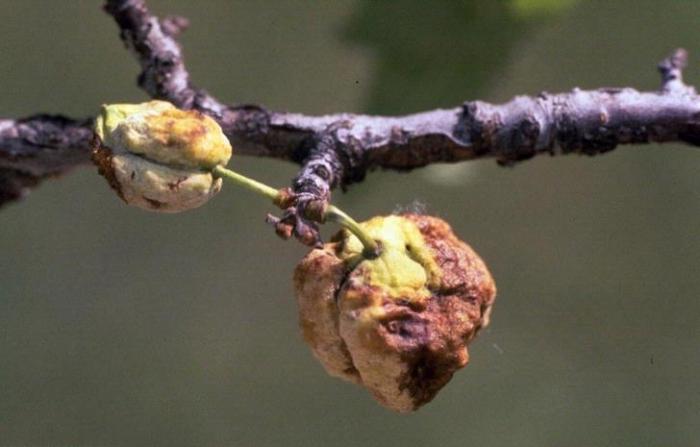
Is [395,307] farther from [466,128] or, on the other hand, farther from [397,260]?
[466,128]

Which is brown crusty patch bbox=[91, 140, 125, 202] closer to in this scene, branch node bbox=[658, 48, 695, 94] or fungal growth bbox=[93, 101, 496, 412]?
fungal growth bbox=[93, 101, 496, 412]

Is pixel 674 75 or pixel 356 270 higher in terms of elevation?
pixel 674 75

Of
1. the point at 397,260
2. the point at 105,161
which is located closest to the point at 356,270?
the point at 397,260

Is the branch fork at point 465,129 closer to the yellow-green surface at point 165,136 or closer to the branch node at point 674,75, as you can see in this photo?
the branch node at point 674,75

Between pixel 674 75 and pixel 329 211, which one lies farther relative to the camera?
pixel 674 75

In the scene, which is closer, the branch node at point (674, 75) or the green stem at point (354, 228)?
the green stem at point (354, 228)

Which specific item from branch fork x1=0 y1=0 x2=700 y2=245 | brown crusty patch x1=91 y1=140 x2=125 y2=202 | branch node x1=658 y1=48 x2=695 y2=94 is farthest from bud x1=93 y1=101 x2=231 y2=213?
branch node x1=658 y1=48 x2=695 y2=94

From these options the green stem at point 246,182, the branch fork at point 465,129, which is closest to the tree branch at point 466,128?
the branch fork at point 465,129
